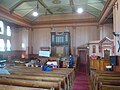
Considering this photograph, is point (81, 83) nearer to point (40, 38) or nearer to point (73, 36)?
point (73, 36)

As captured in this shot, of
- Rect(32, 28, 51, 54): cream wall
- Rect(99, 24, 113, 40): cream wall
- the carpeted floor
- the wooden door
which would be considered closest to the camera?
the carpeted floor

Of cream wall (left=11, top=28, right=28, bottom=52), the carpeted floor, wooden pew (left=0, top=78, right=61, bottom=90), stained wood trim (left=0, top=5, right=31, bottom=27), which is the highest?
stained wood trim (left=0, top=5, right=31, bottom=27)

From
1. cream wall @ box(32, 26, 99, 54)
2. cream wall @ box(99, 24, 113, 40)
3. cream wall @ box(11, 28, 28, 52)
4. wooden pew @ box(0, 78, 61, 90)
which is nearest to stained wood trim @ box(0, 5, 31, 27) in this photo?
cream wall @ box(11, 28, 28, 52)

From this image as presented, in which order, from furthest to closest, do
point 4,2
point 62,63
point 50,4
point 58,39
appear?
1. point 58,39
2. point 50,4
3. point 62,63
4. point 4,2

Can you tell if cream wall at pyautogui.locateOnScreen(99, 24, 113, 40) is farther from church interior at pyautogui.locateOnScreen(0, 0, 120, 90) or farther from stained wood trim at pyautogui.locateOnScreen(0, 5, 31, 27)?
stained wood trim at pyautogui.locateOnScreen(0, 5, 31, 27)

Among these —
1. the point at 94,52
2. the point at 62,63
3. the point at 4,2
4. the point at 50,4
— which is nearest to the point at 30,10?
the point at 50,4

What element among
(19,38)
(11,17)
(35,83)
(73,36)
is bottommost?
(35,83)

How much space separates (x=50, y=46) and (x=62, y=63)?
4.81m

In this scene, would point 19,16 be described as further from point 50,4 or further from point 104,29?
point 104,29

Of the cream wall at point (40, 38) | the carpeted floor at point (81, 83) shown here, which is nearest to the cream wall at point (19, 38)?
the cream wall at point (40, 38)

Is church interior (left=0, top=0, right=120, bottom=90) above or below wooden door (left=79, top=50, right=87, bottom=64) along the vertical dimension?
above

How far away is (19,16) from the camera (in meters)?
12.7

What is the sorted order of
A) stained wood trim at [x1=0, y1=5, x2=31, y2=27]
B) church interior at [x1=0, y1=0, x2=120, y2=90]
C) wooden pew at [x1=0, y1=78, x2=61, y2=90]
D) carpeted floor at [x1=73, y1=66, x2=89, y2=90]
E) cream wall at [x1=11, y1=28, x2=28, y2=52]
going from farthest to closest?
cream wall at [x1=11, y1=28, x2=28, y2=52]
church interior at [x1=0, y1=0, x2=120, y2=90]
stained wood trim at [x1=0, y1=5, x2=31, y2=27]
carpeted floor at [x1=73, y1=66, x2=89, y2=90]
wooden pew at [x1=0, y1=78, x2=61, y2=90]

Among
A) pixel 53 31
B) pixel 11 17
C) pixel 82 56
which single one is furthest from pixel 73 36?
pixel 11 17
